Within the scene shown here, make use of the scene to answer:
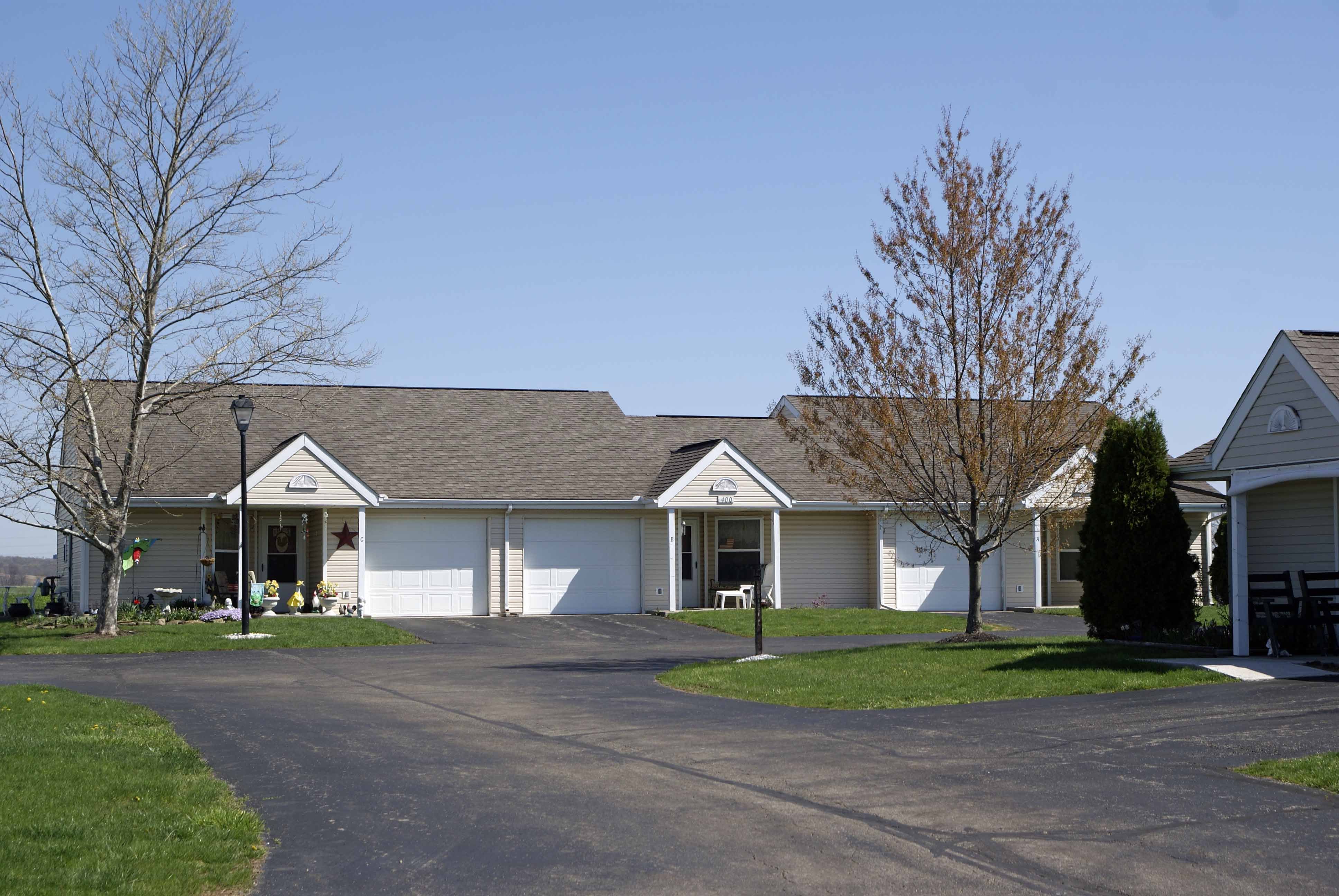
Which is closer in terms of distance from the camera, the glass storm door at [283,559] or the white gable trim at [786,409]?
the glass storm door at [283,559]

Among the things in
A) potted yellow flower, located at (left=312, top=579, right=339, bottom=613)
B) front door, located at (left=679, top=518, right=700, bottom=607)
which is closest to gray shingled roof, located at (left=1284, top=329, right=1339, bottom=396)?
front door, located at (left=679, top=518, right=700, bottom=607)

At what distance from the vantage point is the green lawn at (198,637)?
23359 mm

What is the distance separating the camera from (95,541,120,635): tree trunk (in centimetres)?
2489

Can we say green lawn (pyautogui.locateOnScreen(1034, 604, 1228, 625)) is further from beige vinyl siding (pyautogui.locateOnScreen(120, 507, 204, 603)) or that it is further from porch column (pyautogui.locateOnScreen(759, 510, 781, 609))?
beige vinyl siding (pyautogui.locateOnScreen(120, 507, 204, 603))

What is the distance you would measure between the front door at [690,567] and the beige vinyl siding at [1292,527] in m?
16.6

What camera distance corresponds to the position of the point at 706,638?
2614cm

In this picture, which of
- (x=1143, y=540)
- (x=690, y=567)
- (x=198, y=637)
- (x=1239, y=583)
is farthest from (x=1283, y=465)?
(x=198, y=637)

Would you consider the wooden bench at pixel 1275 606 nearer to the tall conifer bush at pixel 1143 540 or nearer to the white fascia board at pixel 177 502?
the tall conifer bush at pixel 1143 540

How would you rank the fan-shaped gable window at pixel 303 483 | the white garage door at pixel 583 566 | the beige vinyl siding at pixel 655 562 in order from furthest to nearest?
the beige vinyl siding at pixel 655 562 < the white garage door at pixel 583 566 < the fan-shaped gable window at pixel 303 483

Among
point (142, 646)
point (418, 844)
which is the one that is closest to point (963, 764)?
point (418, 844)

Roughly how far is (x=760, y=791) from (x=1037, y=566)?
26.3 meters

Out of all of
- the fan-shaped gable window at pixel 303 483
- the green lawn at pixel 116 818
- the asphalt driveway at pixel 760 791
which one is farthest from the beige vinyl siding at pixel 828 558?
the green lawn at pixel 116 818

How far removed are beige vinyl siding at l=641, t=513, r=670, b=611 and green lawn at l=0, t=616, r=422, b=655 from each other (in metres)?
7.50

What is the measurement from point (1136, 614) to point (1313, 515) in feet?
9.40
